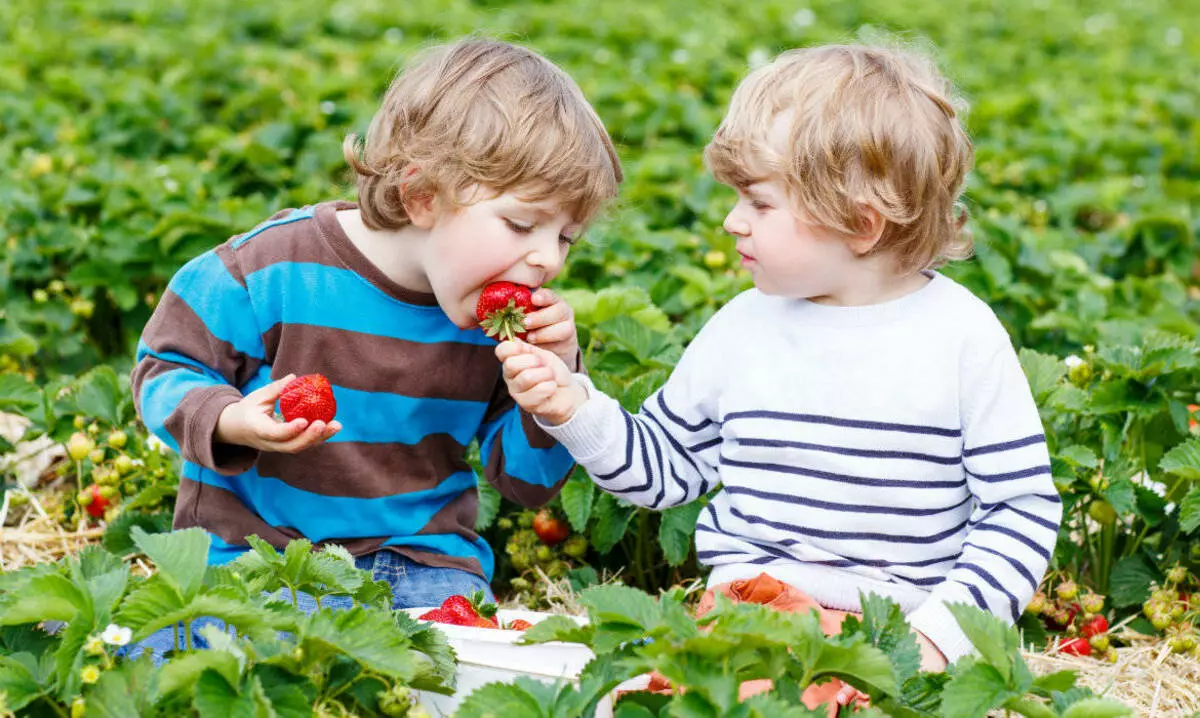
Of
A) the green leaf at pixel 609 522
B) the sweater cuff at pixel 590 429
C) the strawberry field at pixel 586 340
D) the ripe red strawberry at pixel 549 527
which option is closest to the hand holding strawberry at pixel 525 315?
the sweater cuff at pixel 590 429

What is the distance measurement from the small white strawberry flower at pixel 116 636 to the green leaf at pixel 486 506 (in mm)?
1161

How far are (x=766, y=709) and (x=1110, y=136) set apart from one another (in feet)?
18.6

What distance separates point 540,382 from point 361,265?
475 millimetres

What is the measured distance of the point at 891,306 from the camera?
235 cm

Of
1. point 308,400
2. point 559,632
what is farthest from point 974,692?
point 308,400

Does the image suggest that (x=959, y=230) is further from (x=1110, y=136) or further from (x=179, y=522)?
(x=1110, y=136)

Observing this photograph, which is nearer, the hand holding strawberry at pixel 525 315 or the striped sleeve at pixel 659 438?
the hand holding strawberry at pixel 525 315

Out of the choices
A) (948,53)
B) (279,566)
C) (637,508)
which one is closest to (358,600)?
(279,566)

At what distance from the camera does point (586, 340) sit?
11.1 feet

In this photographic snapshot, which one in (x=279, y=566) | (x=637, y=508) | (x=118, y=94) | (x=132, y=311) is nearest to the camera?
(x=279, y=566)

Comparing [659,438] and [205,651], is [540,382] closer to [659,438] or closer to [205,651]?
[659,438]

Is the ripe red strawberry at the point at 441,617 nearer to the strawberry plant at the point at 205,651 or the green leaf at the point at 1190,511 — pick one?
the strawberry plant at the point at 205,651

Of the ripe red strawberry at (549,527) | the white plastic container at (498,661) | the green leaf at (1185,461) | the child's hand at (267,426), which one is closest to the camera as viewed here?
the white plastic container at (498,661)

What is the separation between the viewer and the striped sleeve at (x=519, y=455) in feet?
8.55
